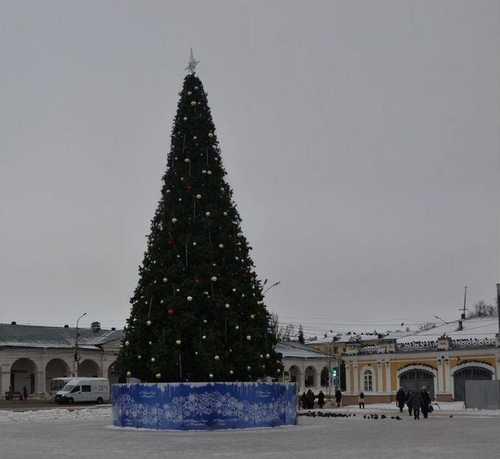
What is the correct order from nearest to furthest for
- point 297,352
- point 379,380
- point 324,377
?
point 379,380, point 297,352, point 324,377

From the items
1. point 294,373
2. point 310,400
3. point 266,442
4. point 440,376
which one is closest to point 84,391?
point 310,400

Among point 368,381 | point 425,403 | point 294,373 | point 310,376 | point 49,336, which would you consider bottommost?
point 310,376

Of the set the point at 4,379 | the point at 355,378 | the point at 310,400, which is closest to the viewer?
the point at 310,400

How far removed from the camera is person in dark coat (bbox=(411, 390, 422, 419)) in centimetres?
3597

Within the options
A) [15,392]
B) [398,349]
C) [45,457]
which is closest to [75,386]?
Result: [15,392]

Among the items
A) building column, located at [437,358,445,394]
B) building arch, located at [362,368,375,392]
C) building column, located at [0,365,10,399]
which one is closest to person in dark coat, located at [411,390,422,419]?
building column, located at [437,358,445,394]

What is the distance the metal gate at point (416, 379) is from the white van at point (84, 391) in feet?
72.5

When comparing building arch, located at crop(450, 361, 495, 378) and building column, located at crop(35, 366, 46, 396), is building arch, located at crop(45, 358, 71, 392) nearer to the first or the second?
building column, located at crop(35, 366, 46, 396)

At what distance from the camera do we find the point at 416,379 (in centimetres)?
6569

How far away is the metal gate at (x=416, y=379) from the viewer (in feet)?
212

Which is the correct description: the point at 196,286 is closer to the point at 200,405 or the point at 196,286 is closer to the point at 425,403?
the point at 200,405

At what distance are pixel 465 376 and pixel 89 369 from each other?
37151mm

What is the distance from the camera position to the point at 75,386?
62.4m

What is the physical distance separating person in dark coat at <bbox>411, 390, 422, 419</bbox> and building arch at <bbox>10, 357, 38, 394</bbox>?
4910cm
